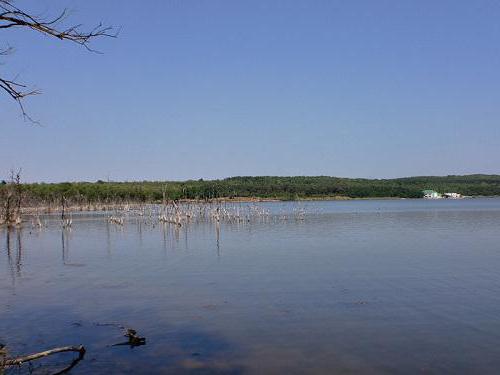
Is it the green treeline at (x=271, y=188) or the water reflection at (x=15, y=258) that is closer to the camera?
the water reflection at (x=15, y=258)

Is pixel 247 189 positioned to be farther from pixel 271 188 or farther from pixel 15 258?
pixel 15 258

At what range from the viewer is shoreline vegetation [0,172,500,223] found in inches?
3236

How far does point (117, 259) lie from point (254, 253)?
553 centimetres

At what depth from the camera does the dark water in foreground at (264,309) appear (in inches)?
338

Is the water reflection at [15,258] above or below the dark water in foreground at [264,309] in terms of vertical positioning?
above

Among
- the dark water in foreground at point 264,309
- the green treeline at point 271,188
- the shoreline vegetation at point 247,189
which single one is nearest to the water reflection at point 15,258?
the dark water in foreground at point 264,309

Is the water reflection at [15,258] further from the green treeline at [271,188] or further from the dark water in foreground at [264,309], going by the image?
the green treeline at [271,188]

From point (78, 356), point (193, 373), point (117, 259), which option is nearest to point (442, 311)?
point (193, 373)

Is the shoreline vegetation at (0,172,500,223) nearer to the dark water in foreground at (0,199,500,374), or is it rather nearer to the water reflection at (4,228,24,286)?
the water reflection at (4,228,24,286)

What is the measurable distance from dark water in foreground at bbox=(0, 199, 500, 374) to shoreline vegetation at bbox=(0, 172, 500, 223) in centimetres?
4885

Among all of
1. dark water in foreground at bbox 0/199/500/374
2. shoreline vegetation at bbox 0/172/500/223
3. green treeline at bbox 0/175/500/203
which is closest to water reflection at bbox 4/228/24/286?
dark water in foreground at bbox 0/199/500/374

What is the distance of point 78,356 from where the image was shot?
28.7 feet

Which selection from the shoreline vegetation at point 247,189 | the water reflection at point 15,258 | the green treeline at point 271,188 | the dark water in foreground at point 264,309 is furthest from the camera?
the green treeline at point 271,188

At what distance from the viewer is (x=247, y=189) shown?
105 metres
